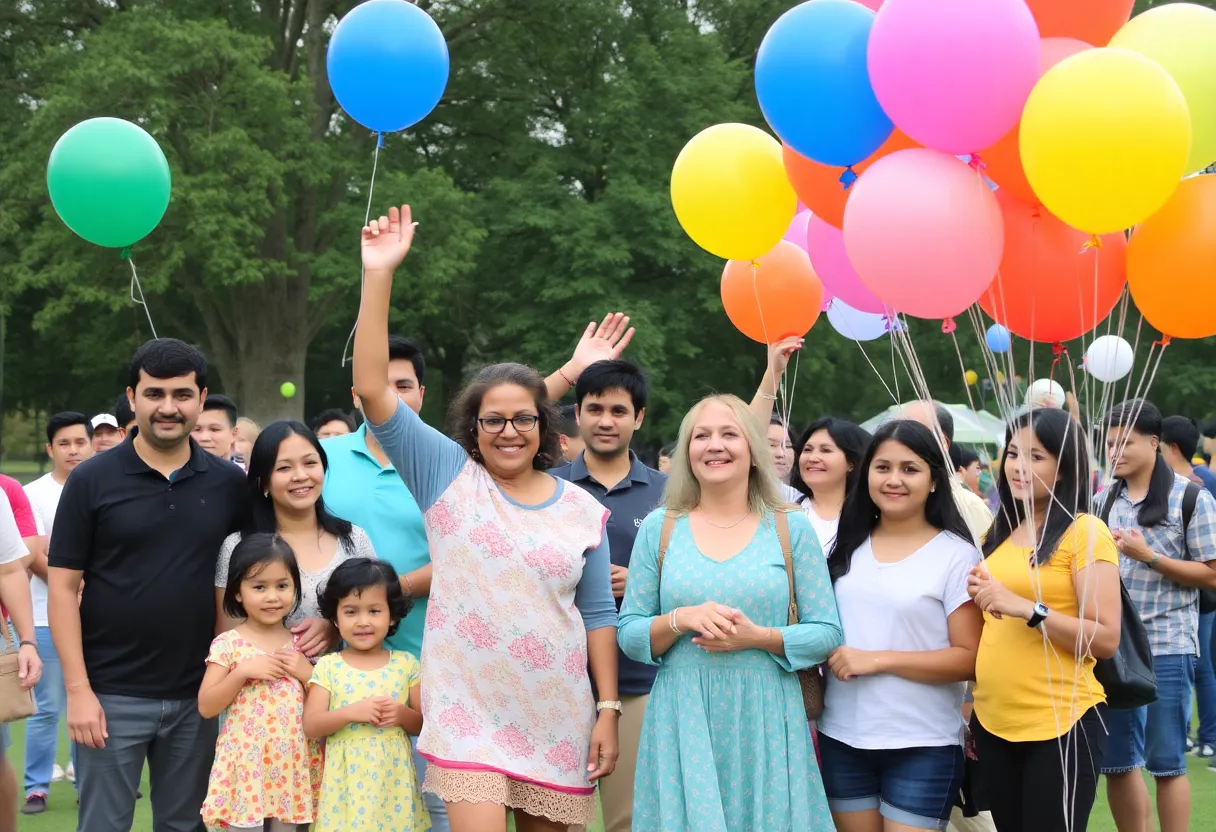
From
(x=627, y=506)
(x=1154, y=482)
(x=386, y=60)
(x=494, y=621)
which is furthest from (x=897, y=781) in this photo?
(x=386, y=60)

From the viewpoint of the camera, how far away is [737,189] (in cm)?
472

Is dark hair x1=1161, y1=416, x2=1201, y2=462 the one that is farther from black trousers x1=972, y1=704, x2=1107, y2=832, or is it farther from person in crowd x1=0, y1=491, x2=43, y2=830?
person in crowd x1=0, y1=491, x2=43, y2=830

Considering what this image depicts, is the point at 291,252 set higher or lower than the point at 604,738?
higher

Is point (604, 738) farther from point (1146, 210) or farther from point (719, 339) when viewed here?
point (719, 339)

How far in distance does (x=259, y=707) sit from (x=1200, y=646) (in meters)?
5.50

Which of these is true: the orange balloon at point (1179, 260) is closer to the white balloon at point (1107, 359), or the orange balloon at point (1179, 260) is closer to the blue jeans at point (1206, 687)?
the white balloon at point (1107, 359)

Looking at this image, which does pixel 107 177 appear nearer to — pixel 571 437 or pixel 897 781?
pixel 571 437

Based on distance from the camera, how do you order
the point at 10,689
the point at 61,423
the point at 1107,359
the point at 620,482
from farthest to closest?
the point at 61,423, the point at 1107,359, the point at 620,482, the point at 10,689

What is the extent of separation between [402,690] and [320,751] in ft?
1.17

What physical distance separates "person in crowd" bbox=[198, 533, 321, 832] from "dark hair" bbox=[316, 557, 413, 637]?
0.14 meters

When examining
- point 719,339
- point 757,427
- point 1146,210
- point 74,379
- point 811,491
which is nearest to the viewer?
point 1146,210

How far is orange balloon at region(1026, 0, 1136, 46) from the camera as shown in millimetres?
3930

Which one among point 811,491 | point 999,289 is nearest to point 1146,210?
point 999,289

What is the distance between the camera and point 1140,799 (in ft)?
16.3
